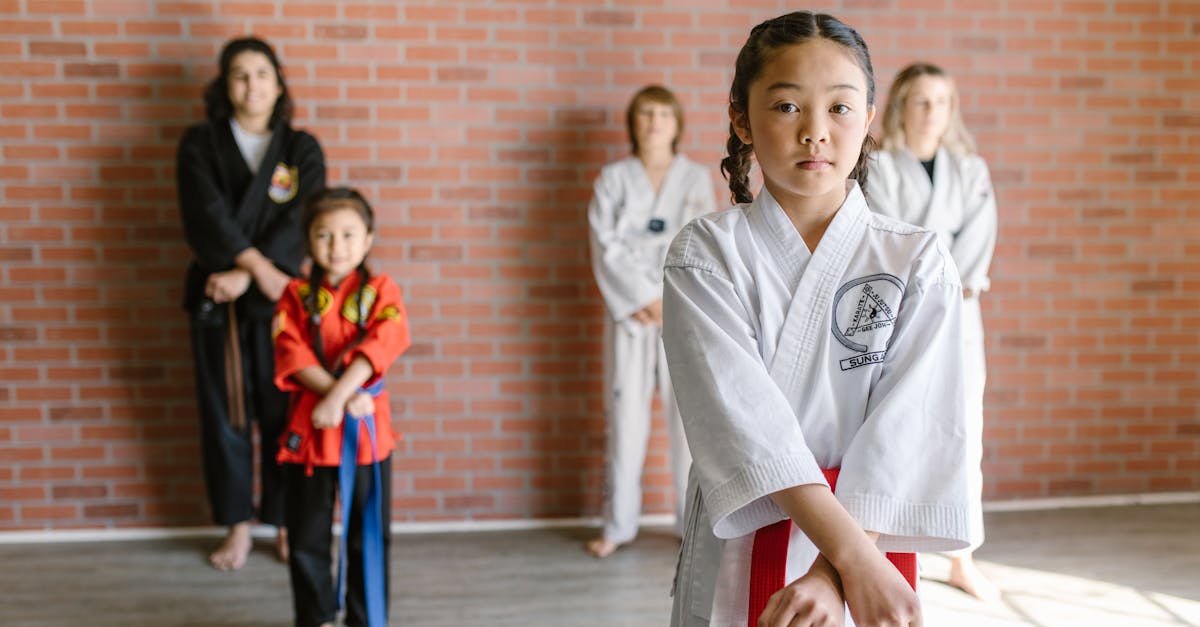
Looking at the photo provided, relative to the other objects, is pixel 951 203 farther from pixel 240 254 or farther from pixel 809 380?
pixel 240 254

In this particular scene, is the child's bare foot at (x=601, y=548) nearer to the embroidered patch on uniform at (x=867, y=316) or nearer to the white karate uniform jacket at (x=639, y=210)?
the white karate uniform jacket at (x=639, y=210)

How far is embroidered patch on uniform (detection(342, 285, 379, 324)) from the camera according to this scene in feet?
7.62

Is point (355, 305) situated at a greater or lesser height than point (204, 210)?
lesser

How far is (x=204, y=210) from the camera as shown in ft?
9.40

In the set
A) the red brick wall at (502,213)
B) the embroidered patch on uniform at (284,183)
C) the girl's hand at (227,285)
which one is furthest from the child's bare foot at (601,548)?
the embroidered patch on uniform at (284,183)

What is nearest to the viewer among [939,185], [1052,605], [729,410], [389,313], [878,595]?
[878,595]

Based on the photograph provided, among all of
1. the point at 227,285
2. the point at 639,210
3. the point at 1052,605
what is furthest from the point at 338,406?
the point at 1052,605

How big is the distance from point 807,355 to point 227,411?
8.04 ft

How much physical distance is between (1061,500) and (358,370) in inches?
113

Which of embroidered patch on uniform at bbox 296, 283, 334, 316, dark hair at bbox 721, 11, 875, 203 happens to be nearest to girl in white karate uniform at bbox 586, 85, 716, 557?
embroidered patch on uniform at bbox 296, 283, 334, 316

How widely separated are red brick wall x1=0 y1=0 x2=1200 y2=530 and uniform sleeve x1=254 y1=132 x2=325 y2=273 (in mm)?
277

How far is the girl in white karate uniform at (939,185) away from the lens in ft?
9.04

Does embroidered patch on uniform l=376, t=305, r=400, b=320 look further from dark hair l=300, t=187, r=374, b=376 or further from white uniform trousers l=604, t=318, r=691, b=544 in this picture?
white uniform trousers l=604, t=318, r=691, b=544

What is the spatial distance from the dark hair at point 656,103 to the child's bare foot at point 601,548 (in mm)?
1368
